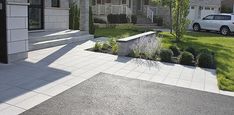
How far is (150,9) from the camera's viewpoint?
2792 cm

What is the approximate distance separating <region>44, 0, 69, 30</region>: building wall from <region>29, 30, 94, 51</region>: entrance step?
1.32 metres

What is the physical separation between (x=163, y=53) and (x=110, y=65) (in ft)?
6.67

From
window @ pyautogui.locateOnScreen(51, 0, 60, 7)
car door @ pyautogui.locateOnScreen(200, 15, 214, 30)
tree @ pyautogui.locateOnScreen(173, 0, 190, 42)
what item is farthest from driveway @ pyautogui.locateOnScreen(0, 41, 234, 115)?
car door @ pyautogui.locateOnScreen(200, 15, 214, 30)

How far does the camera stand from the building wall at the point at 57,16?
12.8 meters

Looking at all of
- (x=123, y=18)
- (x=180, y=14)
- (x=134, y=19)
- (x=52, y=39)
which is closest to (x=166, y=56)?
(x=52, y=39)

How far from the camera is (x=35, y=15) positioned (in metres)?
12.2

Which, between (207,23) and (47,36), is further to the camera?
(207,23)

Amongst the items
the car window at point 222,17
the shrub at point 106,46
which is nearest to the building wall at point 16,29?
the shrub at point 106,46

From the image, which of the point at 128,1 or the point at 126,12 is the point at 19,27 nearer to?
the point at 126,12

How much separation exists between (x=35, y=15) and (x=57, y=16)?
152 centimetres

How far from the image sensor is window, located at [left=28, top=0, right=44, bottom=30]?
464 inches

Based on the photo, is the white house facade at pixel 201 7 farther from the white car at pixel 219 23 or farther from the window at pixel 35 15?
the window at pixel 35 15

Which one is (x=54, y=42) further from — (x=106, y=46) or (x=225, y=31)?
(x=225, y=31)

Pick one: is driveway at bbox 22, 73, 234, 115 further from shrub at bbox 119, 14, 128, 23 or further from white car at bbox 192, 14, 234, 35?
shrub at bbox 119, 14, 128, 23
